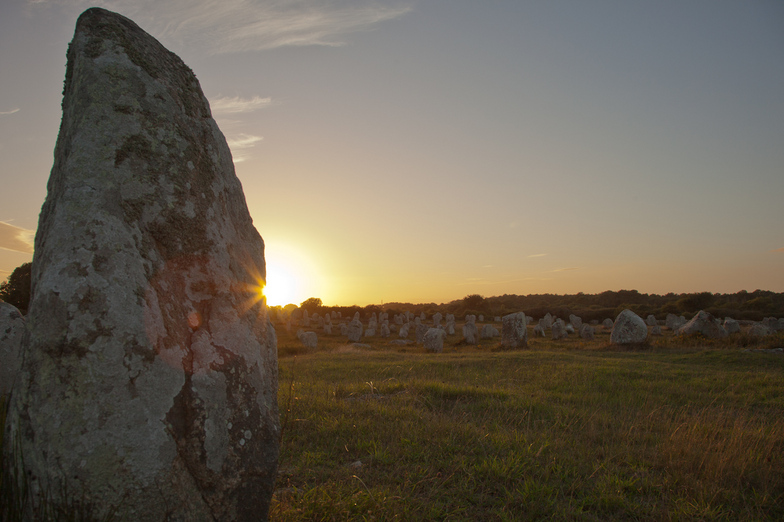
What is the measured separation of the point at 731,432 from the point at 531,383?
4.22 m

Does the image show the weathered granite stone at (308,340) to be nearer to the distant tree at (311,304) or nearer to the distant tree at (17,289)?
the distant tree at (17,289)

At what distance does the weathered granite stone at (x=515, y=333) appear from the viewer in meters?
19.9

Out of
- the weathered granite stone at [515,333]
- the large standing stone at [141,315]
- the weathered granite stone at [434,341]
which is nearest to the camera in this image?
the large standing stone at [141,315]

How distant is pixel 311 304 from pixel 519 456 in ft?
202

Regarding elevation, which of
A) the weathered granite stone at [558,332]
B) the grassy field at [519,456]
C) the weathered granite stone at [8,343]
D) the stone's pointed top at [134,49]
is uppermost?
the stone's pointed top at [134,49]

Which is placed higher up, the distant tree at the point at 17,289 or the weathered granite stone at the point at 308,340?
the distant tree at the point at 17,289

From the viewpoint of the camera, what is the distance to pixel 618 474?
4105 millimetres

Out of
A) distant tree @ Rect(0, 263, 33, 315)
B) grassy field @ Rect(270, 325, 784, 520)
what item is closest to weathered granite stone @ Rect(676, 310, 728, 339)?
grassy field @ Rect(270, 325, 784, 520)

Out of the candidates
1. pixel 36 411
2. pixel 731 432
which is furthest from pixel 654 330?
pixel 36 411

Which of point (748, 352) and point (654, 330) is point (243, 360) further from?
point (654, 330)

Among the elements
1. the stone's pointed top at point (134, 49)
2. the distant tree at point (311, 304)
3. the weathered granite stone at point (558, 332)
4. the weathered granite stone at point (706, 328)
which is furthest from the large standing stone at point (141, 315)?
the distant tree at point (311, 304)

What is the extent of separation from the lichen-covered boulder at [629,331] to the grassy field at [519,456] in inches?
389

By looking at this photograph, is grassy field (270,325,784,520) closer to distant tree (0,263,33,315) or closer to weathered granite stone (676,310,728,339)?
weathered granite stone (676,310,728,339)

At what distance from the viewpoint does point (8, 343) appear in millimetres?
6965
